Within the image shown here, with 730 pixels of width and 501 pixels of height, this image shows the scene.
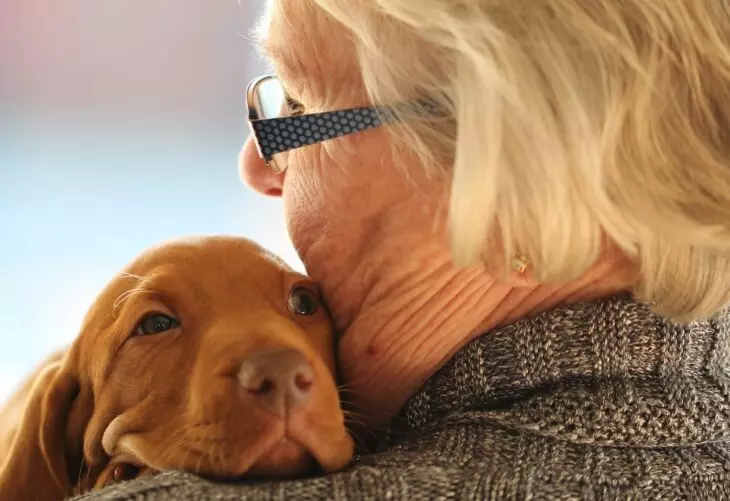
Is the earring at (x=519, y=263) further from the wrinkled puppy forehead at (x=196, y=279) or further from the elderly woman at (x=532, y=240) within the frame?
the wrinkled puppy forehead at (x=196, y=279)

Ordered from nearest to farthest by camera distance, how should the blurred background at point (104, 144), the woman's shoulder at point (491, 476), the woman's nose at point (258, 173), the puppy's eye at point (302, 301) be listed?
the woman's shoulder at point (491, 476)
the puppy's eye at point (302, 301)
the woman's nose at point (258, 173)
the blurred background at point (104, 144)

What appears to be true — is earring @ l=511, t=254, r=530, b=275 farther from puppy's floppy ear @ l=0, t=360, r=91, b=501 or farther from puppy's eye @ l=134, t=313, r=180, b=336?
puppy's floppy ear @ l=0, t=360, r=91, b=501

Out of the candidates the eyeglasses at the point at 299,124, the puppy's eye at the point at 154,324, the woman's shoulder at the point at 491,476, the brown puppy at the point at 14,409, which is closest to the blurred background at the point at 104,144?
the brown puppy at the point at 14,409

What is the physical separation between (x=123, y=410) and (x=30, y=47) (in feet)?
3.96

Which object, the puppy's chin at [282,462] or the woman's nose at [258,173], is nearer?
the puppy's chin at [282,462]

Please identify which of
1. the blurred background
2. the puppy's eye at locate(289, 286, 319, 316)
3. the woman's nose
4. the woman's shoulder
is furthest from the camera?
the blurred background

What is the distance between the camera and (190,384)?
94 cm

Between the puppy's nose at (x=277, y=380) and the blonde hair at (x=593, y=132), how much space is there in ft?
0.69

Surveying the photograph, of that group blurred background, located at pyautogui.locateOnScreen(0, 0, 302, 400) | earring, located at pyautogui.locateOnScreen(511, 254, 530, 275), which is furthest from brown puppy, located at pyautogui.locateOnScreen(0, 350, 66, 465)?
earring, located at pyautogui.locateOnScreen(511, 254, 530, 275)

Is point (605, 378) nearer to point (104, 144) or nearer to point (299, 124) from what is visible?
point (299, 124)

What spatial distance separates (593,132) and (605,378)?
10.7 inches

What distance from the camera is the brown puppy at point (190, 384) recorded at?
Result: 0.88 meters

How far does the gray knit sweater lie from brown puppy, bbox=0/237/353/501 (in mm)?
51

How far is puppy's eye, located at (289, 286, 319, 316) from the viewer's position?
3.60 feet
